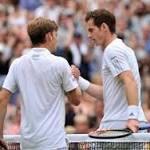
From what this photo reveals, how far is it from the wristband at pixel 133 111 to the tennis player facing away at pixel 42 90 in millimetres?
448

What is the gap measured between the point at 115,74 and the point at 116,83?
0.11 meters

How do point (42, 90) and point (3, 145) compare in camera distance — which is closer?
point (42, 90)

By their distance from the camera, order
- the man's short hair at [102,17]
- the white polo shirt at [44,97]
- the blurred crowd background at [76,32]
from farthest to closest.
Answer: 1. the blurred crowd background at [76,32]
2. the man's short hair at [102,17]
3. the white polo shirt at [44,97]

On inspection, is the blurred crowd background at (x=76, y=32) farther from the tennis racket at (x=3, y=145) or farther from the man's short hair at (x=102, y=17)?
the tennis racket at (x=3, y=145)

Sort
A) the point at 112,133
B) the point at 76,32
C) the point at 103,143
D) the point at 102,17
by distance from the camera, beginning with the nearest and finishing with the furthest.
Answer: the point at 112,133 → the point at 102,17 → the point at 103,143 → the point at 76,32

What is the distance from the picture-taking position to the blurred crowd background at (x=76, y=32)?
591 inches

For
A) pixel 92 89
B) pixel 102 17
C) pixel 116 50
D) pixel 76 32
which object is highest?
pixel 76 32

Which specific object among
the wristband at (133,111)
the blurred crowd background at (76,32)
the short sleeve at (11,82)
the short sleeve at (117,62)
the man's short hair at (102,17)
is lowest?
the wristband at (133,111)

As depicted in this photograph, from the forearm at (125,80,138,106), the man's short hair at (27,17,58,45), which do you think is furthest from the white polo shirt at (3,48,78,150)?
the forearm at (125,80,138,106)

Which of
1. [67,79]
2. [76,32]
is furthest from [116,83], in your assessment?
[76,32]

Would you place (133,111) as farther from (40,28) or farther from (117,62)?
(40,28)

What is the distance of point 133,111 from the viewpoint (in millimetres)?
7125

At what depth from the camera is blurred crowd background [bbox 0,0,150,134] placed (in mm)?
15016

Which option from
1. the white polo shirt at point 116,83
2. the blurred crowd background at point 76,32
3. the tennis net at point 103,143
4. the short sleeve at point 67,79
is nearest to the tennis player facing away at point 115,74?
the white polo shirt at point 116,83
